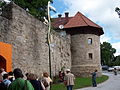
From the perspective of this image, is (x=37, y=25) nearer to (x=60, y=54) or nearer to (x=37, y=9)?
(x=60, y=54)

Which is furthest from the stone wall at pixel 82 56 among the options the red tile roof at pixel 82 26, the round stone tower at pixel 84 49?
the red tile roof at pixel 82 26

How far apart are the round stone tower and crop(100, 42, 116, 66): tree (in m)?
55.1

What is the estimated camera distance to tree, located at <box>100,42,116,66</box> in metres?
101

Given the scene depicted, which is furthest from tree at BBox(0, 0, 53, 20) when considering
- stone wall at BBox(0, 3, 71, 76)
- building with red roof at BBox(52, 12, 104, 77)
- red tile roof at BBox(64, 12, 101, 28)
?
stone wall at BBox(0, 3, 71, 76)

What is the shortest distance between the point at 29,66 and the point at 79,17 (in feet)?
86.0

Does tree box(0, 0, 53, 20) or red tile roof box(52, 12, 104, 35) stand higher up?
tree box(0, 0, 53, 20)

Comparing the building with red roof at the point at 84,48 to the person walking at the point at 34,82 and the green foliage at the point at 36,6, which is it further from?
the person walking at the point at 34,82

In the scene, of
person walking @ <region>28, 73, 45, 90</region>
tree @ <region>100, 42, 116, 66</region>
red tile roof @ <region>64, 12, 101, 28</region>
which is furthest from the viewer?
tree @ <region>100, 42, 116, 66</region>

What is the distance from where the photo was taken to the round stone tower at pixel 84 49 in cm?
4025

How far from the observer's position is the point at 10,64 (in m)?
17.4

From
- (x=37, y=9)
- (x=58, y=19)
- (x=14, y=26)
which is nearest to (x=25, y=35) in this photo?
(x=14, y=26)

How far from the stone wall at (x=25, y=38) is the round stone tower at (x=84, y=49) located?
586 inches

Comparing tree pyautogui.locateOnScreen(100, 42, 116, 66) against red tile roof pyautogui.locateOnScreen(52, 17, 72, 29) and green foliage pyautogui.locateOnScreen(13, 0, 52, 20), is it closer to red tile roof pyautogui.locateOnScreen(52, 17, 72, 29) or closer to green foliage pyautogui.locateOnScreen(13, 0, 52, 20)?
red tile roof pyautogui.locateOnScreen(52, 17, 72, 29)

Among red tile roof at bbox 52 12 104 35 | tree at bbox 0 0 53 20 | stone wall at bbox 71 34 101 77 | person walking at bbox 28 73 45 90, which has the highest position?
tree at bbox 0 0 53 20
